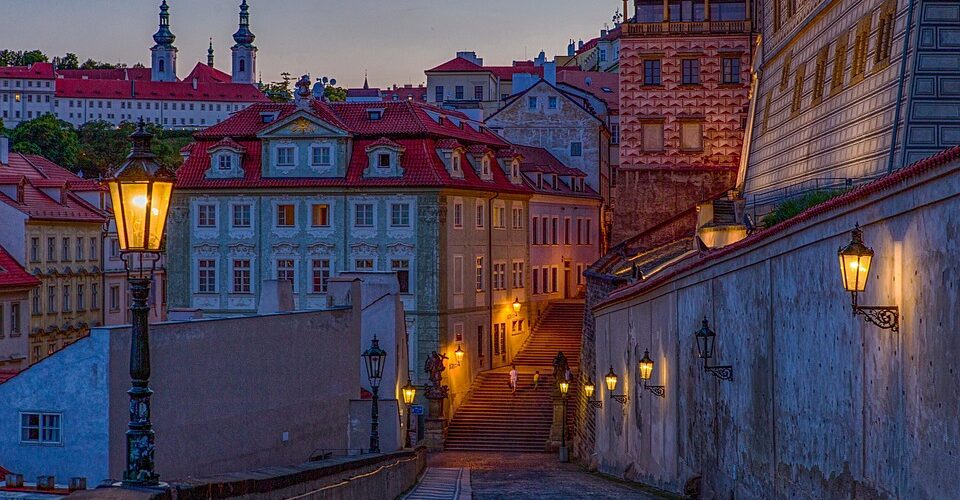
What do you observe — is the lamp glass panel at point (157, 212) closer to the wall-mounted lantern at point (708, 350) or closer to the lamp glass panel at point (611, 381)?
the wall-mounted lantern at point (708, 350)

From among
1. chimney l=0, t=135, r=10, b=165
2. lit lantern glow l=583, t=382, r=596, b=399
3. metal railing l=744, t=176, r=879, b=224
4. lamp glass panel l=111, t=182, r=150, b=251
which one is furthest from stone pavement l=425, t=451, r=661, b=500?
chimney l=0, t=135, r=10, b=165

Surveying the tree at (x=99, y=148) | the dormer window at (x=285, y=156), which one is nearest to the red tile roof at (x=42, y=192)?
the dormer window at (x=285, y=156)

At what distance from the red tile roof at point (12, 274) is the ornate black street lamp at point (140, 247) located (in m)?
44.0

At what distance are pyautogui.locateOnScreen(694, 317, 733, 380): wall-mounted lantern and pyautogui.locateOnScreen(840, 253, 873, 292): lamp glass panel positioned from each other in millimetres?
8458

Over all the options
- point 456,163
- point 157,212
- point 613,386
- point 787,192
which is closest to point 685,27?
point 456,163

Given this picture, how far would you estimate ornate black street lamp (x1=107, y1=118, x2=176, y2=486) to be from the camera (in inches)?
393

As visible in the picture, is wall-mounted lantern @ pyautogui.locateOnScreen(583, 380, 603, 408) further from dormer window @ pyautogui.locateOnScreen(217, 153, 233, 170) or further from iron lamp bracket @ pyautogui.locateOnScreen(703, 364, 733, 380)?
dormer window @ pyautogui.locateOnScreen(217, 153, 233, 170)

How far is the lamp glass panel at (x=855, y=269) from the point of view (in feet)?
41.8

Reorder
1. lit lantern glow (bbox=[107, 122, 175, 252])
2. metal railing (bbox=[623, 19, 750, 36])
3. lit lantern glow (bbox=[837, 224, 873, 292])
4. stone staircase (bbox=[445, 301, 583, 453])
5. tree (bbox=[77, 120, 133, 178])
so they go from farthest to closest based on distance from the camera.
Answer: tree (bbox=[77, 120, 133, 178]) → metal railing (bbox=[623, 19, 750, 36]) → stone staircase (bbox=[445, 301, 583, 453]) → lit lantern glow (bbox=[837, 224, 873, 292]) → lit lantern glow (bbox=[107, 122, 175, 252])

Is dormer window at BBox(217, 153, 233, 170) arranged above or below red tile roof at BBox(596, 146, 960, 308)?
above

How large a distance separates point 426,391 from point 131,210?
43.5 meters

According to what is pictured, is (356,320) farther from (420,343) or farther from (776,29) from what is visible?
(420,343)

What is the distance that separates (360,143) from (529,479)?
28656 mm

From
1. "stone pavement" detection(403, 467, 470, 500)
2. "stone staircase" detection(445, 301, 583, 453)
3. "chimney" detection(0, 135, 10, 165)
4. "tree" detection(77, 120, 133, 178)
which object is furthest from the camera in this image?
"tree" detection(77, 120, 133, 178)
